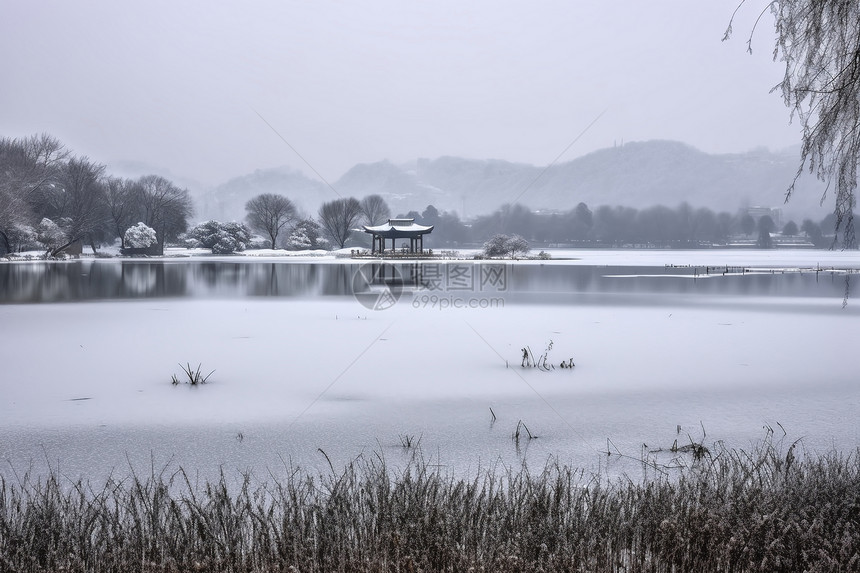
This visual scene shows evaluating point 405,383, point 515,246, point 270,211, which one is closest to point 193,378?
point 405,383

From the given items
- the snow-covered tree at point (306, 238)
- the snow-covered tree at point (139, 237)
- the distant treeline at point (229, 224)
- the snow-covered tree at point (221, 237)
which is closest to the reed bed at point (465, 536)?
the distant treeline at point (229, 224)

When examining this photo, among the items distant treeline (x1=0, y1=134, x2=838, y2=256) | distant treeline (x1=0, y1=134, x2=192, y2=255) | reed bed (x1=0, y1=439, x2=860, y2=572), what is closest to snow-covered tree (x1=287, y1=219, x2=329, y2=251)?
distant treeline (x1=0, y1=134, x2=838, y2=256)

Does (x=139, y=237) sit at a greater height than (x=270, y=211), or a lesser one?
lesser

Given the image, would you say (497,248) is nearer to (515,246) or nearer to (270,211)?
(515,246)

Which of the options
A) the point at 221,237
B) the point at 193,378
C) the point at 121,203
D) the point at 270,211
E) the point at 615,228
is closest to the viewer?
the point at 193,378

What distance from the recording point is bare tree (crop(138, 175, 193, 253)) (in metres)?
88.1

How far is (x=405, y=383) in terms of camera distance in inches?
408

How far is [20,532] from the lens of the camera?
4539 millimetres

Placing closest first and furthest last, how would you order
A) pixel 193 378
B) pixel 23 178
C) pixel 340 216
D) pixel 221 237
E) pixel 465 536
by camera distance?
pixel 465 536
pixel 193 378
pixel 23 178
pixel 221 237
pixel 340 216

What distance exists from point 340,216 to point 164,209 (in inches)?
860

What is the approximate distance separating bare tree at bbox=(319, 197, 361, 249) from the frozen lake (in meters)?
72.6

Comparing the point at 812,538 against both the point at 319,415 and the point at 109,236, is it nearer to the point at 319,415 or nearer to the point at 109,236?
the point at 319,415

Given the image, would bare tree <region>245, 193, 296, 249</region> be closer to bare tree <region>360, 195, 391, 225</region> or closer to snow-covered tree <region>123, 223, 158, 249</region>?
bare tree <region>360, 195, 391, 225</region>

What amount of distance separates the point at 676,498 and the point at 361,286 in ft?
86.9
